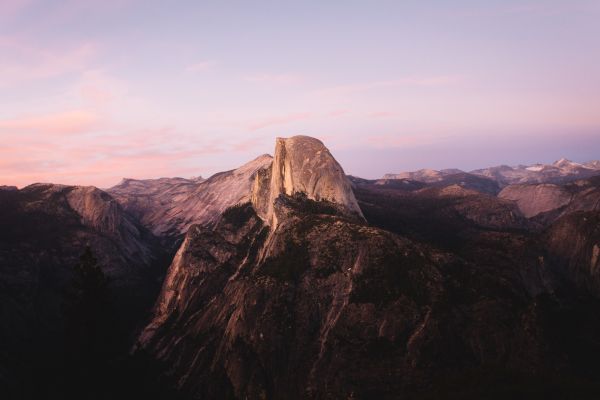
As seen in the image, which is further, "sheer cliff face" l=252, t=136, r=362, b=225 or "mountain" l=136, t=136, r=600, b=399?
"sheer cliff face" l=252, t=136, r=362, b=225

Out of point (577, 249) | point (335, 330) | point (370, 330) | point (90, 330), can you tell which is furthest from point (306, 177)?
point (90, 330)

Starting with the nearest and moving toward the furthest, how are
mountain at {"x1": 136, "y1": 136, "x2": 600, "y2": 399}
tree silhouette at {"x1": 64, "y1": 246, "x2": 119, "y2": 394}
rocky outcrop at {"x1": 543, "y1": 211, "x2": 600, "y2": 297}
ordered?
1. tree silhouette at {"x1": 64, "y1": 246, "x2": 119, "y2": 394}
2. mountain at {"x1": 136, "y1": 136, "x2": 600, "y2": 399}
3. rocky outcrop at {"x1": 543, "y1": 211, "x2": 600, "y2": 297}

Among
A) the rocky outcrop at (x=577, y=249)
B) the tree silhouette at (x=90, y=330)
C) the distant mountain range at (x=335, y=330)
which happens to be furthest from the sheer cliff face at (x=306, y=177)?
the tree silhouette at (x=90, y=330)

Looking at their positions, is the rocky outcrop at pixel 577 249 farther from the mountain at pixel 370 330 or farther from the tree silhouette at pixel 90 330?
the tree silhouette at pixel 90 330

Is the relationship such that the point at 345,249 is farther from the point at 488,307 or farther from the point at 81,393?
the point at 81,393

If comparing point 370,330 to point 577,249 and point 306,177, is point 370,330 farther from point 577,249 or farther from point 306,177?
point 577,249

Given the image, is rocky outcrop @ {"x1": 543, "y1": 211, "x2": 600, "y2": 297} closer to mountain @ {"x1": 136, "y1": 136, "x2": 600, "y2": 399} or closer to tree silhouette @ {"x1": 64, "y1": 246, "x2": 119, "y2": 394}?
mountain @ {"x1": 136, "y1": 136, "x2": 600, "y2": 399}

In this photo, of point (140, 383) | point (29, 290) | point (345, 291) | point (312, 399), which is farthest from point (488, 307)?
point (29, 290)

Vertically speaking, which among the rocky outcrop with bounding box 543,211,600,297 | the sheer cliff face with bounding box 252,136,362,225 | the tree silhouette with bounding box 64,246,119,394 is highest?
the sheer cliff face with bounding box 252,136,362,225

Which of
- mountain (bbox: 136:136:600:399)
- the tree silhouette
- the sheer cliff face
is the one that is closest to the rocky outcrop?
mountain (bbox: 136:136:600:399)
